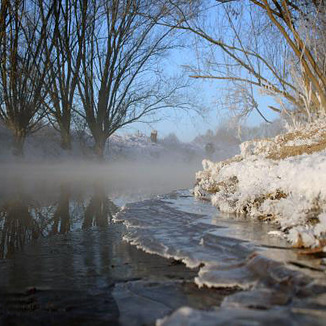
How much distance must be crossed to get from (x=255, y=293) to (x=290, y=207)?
1.28 meters

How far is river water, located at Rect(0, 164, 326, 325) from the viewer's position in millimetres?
1084

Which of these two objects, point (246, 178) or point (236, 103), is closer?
point (246, 178)

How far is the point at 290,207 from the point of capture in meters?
2.34

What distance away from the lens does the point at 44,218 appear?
3.13m

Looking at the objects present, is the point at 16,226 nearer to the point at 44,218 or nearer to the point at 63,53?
the point at 44,218

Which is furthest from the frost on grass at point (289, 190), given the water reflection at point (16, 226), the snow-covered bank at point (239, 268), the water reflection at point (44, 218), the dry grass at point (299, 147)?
the water reflection at point (16, 226)

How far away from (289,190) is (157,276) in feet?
5.16

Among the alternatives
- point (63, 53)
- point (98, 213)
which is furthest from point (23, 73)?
point (98, 213)

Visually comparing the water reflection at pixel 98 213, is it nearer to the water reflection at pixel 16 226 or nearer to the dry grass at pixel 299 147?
the water reflection at pixel 16 226

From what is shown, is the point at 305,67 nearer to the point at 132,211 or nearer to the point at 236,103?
the point at 236,103

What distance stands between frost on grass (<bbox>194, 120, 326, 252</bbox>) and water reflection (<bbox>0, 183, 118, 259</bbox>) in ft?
4.36

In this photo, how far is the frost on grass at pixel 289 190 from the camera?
6.47 ft

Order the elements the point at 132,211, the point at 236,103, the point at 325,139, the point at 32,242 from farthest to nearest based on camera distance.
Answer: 1. the point at 236,103
2. the point at 325,139
3. the point at 132,211
4. the point at 32,242

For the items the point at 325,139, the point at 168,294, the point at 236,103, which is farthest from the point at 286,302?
the point at 236,103
